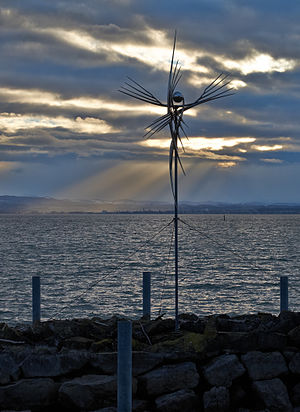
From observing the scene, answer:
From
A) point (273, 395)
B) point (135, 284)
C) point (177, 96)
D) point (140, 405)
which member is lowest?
point (135, 284)

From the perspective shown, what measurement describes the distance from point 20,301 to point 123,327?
17.8 m

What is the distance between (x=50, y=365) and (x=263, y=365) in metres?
3.34

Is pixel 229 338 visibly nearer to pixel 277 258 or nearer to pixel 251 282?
pixel 251 282

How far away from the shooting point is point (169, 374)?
7664 mm

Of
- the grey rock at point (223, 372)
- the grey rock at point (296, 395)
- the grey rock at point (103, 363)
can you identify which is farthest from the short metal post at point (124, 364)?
the grey rock at point (296, 395)

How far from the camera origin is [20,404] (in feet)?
24.5

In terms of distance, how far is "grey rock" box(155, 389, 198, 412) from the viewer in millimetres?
7512

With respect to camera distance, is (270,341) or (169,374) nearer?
(169,374)

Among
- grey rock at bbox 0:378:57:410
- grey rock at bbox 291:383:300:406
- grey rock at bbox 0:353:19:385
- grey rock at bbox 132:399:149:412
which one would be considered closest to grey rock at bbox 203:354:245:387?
grey rock at bbox 291:383:300:406

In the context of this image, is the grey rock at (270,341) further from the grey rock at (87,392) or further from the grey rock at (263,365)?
the grey rock at (87,392)

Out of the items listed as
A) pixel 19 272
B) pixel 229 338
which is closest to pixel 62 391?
Result: pixel 229 338

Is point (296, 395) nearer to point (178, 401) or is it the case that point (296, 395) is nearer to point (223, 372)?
point (223, 372)

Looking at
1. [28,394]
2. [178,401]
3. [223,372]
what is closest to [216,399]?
[223,372]

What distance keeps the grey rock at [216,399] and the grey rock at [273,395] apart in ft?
1.71
